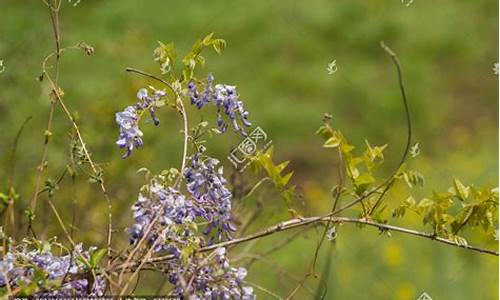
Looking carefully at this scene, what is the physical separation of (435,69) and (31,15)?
289 centimetres

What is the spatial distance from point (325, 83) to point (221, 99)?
16.5 ft

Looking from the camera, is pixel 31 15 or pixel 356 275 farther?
pixel 31 15

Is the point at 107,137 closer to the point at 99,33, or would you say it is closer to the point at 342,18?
the point at 99,33

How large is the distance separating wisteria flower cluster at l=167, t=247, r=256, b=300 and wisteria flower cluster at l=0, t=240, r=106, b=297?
0.40 feet

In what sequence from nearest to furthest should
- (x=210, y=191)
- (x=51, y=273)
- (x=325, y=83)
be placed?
(x=51, y=273), (x=210, y=191), (x=325, y=83)

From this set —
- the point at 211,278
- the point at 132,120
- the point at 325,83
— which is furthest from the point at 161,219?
the point at 325,83

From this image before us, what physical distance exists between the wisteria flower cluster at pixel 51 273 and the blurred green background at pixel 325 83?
2.44 m

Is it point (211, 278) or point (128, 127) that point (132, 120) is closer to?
point (128, 127)

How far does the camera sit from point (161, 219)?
4.53ft

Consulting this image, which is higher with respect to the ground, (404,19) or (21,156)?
(404,19)

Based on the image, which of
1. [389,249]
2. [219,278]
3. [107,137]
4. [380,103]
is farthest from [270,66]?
[219,278]

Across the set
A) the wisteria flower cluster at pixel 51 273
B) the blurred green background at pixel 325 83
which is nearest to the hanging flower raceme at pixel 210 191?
the wisteria flower cluster at pixel 51 273

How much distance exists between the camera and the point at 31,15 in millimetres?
6742

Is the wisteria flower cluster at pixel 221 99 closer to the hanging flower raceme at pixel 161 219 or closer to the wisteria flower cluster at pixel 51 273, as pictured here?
the hanging flower raceme at pixel 161 219
